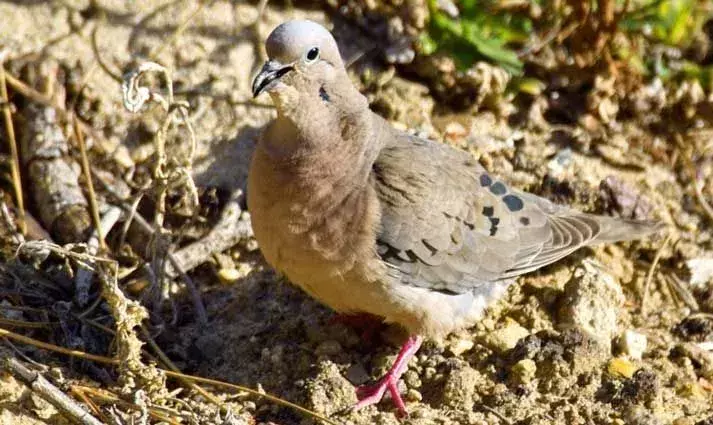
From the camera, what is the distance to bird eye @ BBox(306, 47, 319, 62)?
14.6 feet

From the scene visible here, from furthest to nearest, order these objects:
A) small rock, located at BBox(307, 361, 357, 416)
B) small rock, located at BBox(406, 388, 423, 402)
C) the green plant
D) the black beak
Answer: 1. the green plant
2. small rock, located at BBox(406, 388, 423, 402)
3. small rock, located at BBox(307, 361, 357, 416)
4. the black beak

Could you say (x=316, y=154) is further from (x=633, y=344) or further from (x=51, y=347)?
(x=633, y=344)

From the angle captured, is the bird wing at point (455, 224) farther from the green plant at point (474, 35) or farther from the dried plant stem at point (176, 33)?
the dried plant stem at point (176, 33)

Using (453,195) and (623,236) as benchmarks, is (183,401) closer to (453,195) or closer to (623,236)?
(453,195)

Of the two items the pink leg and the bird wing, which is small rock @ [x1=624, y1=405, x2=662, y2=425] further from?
the pink leg

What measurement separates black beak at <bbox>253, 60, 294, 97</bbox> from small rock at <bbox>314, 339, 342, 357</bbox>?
4.20 feet

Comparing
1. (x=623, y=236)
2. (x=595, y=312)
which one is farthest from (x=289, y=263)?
(x=623, y=236)

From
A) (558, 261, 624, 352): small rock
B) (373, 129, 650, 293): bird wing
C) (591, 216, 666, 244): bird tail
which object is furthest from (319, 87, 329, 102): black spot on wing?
(591, 216, 666, 244): bird tail

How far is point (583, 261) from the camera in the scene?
18.4ft

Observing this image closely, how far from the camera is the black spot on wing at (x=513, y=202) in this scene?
5231mm

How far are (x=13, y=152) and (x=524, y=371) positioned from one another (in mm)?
2783

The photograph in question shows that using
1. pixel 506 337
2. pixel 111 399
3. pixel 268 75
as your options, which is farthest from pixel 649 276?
pixel 111 399

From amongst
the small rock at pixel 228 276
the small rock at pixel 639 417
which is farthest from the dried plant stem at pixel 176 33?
the small rock at pixel 639 417

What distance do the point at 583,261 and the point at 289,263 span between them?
1747 mm
